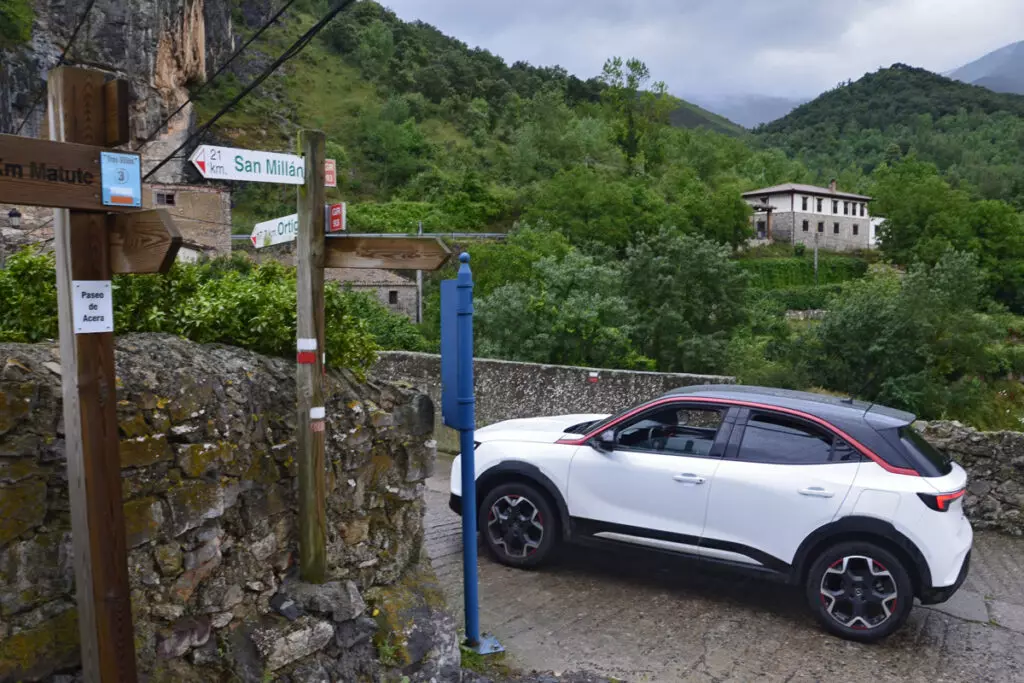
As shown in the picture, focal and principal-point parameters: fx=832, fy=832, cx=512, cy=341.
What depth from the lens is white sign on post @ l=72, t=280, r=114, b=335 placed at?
133 inches

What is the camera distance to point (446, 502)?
32.4ft

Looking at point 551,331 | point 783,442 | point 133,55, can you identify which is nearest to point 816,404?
point 783,442

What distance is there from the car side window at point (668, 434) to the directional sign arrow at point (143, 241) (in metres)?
4.58

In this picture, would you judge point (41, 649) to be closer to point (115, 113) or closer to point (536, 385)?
point (115, 113)

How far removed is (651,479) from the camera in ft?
22.6

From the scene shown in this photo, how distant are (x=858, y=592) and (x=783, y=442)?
1223 millimetres

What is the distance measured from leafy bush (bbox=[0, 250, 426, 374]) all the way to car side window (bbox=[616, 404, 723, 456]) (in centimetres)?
269

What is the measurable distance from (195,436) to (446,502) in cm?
601

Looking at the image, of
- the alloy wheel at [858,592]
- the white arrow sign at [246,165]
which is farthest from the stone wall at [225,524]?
the alloy wheel at [858,592]

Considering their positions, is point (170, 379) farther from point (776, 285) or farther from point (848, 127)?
point (848, 127)

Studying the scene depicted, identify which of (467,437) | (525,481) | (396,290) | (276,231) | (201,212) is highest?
(201,212)

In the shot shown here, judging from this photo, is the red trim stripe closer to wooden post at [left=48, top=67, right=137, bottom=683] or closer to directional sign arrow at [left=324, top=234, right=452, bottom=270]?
directional sign arrow at [left=324, top=234, right=452, bottom=270]

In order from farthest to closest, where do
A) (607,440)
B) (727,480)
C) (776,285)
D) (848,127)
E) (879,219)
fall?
1. (848,127)
2. (879,219)
3. (776,285)
4. (607,440)
5. (727,480)

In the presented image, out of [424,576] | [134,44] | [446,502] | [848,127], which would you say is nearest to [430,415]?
[424,576]
